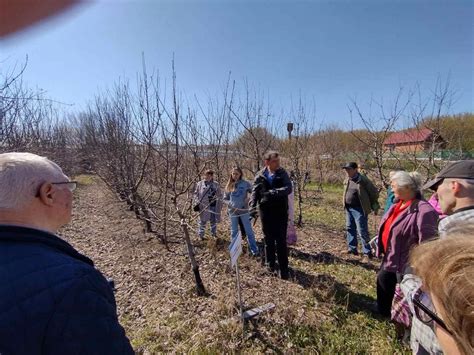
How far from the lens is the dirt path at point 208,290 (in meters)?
2.96

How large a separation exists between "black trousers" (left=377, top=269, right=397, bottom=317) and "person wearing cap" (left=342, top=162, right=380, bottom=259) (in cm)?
195

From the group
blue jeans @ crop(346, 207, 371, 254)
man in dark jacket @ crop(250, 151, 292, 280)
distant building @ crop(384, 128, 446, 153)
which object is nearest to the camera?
man in dark jacket @ crop(250, 151, 292, 280)

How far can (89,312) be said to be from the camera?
91 cm

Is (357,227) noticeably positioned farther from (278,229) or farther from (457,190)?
(457,190)

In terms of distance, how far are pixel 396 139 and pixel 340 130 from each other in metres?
12.6

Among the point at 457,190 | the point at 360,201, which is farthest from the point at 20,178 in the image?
the point at 360,201

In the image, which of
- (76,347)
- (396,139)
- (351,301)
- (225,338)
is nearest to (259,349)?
(225,338)

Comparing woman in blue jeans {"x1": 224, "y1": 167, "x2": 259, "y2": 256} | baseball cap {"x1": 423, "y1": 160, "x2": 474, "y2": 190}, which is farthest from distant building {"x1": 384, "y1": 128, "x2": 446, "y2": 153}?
baseball cap {"x1": 423, "y1": 160, "x2": 474, "y2": 190}

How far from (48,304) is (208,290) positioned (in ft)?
11.0

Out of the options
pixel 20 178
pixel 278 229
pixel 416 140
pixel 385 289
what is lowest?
pixel 385 289

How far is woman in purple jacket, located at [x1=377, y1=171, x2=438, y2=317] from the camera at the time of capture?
267 cm

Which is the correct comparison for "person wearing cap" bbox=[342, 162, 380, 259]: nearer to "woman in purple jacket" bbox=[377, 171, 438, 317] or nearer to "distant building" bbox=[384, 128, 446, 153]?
"woman in purple jacket" bbox=[377, 171, 438, 317]

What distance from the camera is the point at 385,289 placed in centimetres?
307

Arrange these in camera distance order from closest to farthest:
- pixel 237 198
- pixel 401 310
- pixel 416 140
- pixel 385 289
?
pixel 401 310
pixel 385 289
pixel 237 198
pixel 416 140
